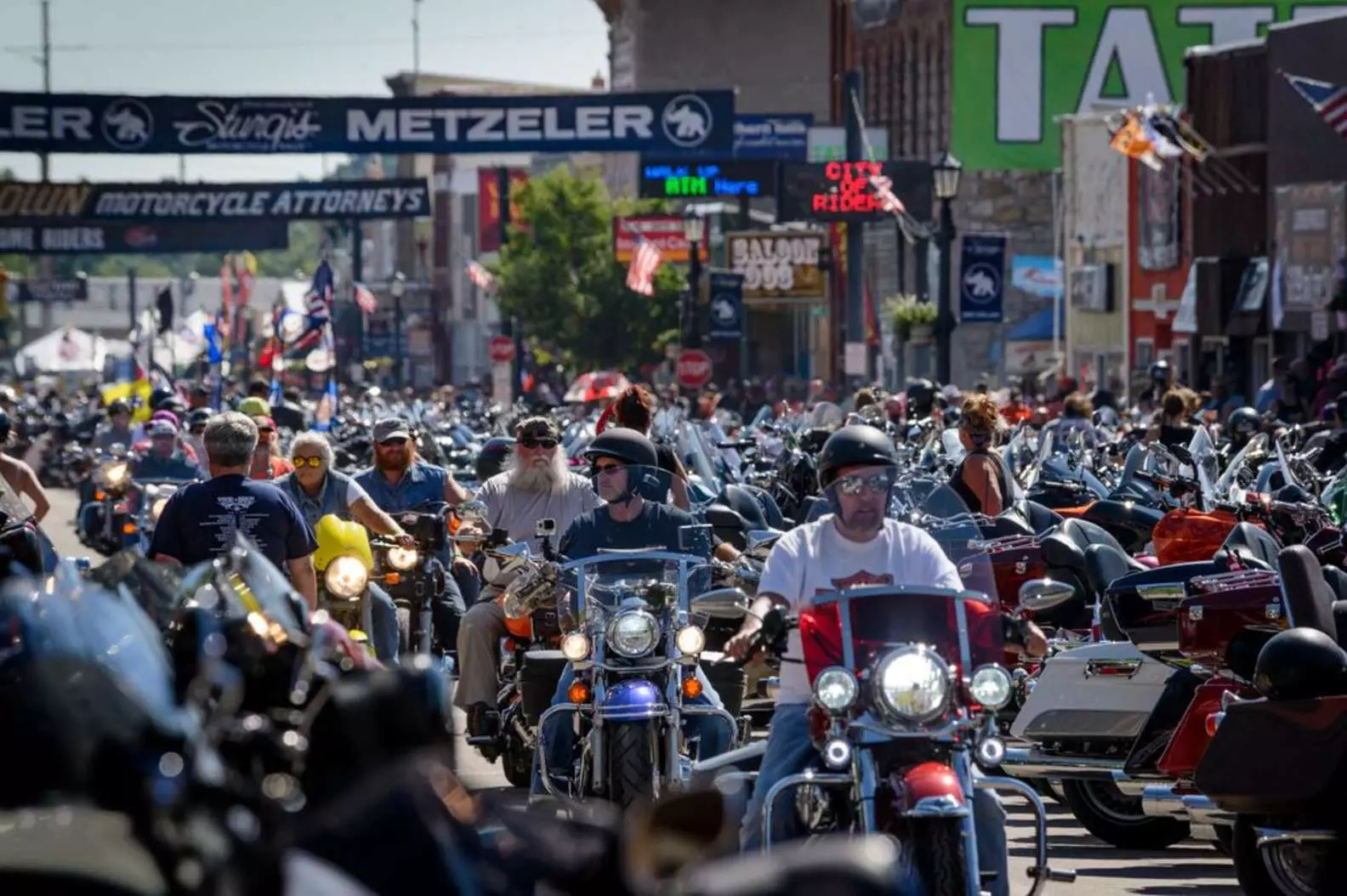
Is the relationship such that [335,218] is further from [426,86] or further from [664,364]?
[426,86]

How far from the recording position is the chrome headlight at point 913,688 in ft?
25.8

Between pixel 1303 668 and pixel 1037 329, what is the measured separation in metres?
56.5

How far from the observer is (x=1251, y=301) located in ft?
147

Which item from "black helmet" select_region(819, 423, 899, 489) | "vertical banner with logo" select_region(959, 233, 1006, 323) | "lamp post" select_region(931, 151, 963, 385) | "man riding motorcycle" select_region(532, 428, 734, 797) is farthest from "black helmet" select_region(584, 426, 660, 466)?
"vertical banner with logo" select_region(959, 233, 1006, 323)

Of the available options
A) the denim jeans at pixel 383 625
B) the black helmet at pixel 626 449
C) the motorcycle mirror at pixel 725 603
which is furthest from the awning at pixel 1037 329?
the motorcycle mirror at pixel 725 603

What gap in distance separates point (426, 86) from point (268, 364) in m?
81.0

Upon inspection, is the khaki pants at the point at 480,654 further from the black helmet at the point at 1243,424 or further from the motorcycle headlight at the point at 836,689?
the black helmet at the point at 1243,424

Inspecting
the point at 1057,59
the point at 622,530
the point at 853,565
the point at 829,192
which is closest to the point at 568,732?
the point at 622,530

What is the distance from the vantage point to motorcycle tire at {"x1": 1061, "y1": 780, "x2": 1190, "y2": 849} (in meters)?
12.0

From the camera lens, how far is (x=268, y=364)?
54.8 m

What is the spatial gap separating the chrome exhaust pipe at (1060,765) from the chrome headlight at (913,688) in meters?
3.92

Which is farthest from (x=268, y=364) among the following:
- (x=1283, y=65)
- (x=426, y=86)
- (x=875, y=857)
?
(x=426, y=86)

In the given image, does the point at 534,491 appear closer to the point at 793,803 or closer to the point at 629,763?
the point at 629,763

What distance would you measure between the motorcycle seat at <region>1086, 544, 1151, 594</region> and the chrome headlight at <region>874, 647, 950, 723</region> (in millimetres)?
5030
